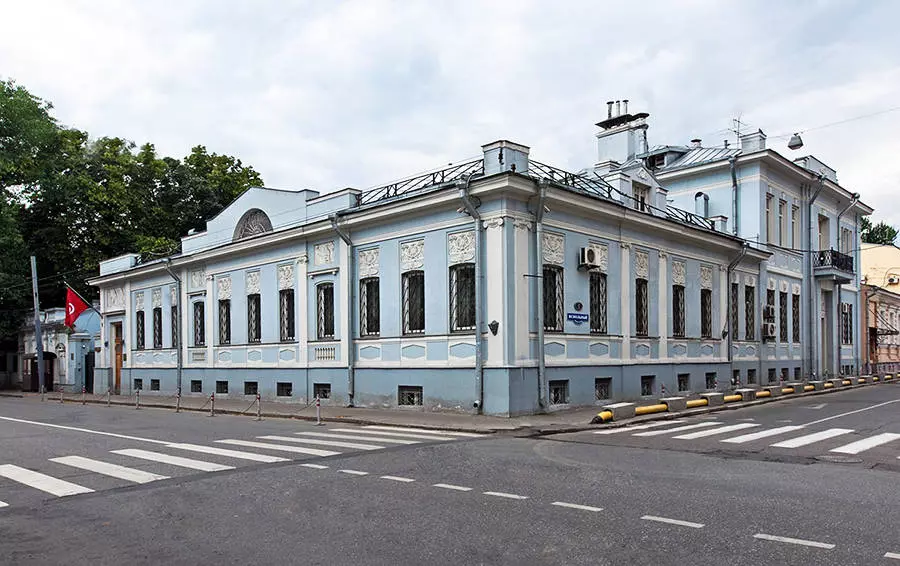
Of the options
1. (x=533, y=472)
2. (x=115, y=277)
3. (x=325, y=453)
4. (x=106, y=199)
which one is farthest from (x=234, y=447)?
(x=106, y=199)

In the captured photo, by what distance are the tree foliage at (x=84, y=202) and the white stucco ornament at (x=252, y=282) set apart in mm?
14160

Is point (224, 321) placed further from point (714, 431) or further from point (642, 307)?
point (714, 431)

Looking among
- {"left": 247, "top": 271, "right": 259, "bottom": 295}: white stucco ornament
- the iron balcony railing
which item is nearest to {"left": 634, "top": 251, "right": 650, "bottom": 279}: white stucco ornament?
{"left": 247, "top": 271, "right": 259, "bottom": 295}: white stucco ornament

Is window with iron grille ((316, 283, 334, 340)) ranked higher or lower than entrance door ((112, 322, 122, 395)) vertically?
higher

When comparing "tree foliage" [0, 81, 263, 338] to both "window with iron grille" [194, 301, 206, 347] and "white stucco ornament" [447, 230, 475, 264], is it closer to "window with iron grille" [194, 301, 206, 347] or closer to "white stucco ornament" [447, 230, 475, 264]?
"window with iron grille" [194, 301, 206, 347]

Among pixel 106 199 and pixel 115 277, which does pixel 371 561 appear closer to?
pixel 115 277

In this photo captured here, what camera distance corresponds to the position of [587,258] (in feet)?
66.2

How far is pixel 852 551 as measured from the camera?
6.04 meters

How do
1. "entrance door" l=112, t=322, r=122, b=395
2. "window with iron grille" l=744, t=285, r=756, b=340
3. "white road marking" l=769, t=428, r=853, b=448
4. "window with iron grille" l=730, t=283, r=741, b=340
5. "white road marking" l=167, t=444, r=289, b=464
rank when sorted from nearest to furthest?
1. "white road marking" l=167, t=444, r=289, b=464
2. "white road marking" l=769, t=428, r=853, b=448
3. "window with iron grille" l=730, t=283, r=741, b=340
4. "window with iron grille" l=744, t=285, r=756, b=340
5. "entrance door" l=112, t=322, r=122, b=395

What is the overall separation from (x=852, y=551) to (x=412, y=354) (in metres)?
15.1

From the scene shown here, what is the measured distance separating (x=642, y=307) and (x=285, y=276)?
462 inches

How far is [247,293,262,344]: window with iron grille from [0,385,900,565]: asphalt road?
13.4 m

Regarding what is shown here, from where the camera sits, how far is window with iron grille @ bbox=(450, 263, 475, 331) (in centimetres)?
1931

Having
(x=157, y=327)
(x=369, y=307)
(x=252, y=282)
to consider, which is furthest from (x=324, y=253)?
(x=157, y=327)
